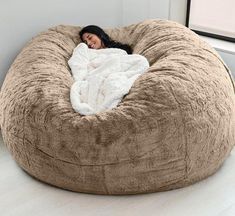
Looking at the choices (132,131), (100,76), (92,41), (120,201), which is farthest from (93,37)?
(120,201)

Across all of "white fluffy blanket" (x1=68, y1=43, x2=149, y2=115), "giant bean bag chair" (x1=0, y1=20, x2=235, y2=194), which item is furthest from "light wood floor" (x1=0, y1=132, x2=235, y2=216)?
"white fluffy blanket" (x1=68, y1=43, x2=149, y2=115)

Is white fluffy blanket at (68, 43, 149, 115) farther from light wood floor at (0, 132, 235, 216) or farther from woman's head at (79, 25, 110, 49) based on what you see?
light wood floor at (0, 132, 235, 216)

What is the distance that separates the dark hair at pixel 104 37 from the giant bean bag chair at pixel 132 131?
560 millimetres

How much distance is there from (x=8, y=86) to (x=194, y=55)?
980mm

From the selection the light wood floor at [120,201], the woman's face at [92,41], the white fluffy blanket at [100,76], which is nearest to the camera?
the light wood floor at [120,201]

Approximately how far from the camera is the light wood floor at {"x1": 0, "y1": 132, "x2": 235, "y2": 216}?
1.71 m

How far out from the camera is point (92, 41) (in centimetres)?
252

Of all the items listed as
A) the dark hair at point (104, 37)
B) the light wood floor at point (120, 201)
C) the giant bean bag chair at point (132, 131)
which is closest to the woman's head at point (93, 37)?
the dark hair at point (104, 37)

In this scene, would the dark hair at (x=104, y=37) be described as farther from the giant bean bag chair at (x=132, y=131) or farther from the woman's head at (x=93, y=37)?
the giant bean bag chair at (x=132, y=131)

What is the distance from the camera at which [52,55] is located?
7.41ft

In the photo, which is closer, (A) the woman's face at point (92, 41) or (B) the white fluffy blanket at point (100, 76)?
(B) the white fluffy blanket at point (100, 76)

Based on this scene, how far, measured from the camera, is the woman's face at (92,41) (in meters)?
2.51

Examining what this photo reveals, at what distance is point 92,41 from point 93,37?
25 millimetres

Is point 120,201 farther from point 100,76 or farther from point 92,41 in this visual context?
point 92,41
